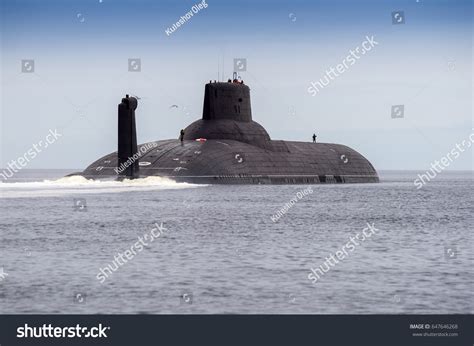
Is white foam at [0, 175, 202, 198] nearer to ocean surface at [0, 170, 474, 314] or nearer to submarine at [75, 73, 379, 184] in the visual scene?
submarine at [75, 73, 379, 184]

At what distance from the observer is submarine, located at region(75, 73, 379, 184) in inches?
3703

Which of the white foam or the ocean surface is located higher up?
the ocean surface

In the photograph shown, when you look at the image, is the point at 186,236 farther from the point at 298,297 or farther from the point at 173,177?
the point at 173,177

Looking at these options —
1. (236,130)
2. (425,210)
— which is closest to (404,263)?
(425,210)

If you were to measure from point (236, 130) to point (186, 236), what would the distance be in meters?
65.6

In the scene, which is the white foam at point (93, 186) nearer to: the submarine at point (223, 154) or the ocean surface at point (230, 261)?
the submarine at point (223, 154)

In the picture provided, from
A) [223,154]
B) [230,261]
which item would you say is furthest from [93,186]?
[230,261]

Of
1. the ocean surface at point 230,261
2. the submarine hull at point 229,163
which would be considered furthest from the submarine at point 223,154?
the ocean surface at point 230,261

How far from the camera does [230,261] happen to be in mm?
33125

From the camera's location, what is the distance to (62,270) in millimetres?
30141

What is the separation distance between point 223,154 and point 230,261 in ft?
217

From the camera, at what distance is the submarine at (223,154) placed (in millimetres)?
94062

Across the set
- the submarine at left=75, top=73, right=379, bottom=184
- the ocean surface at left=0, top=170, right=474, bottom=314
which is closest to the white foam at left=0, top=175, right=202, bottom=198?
the submarine at left=75, top=73, right=379, bottom=184

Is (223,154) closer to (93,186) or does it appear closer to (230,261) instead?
(93,186)
